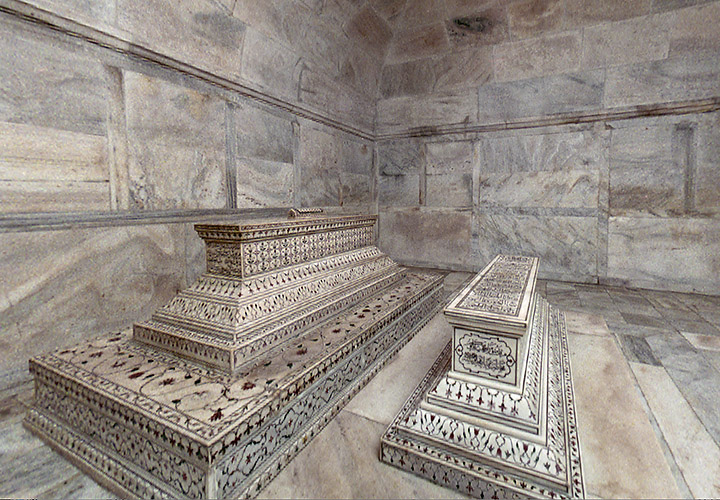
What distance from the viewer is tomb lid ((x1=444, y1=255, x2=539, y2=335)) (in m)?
1.48

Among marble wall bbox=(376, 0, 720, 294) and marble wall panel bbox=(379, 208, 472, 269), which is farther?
marble wall panel bbox=(379, 208, 472, 269)

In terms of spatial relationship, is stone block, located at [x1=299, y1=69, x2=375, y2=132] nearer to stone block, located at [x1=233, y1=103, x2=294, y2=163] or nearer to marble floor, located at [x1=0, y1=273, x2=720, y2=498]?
stone block, located at [x1=233, y1=103, x2=294, y2=163]

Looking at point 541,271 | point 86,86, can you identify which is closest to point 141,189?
point 86,86

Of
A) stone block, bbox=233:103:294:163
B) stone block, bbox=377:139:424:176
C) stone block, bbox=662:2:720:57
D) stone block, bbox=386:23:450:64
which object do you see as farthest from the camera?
stone block, bbox=377:139:424:176

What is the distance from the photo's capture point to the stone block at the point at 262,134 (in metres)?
3.37

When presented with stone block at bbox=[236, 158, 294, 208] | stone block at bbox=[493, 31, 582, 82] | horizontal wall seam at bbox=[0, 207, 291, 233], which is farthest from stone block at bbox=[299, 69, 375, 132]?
stone block at bbox=[493, 31, 582, 82]

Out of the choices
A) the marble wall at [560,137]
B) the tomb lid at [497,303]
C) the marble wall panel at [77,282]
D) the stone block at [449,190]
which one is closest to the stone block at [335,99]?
the marble wall at [560,137]

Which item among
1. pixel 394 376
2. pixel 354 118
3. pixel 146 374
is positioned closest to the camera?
pixel 146 374

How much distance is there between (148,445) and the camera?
4.22ft

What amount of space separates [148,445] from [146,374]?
39 cm

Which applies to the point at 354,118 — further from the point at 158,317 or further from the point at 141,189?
the point at 158,317

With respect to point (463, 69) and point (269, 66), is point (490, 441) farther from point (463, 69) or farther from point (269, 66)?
point (463, 69)

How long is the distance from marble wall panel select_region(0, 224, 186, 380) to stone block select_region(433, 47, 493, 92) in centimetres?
423

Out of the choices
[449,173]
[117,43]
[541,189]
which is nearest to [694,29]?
[541,189]
